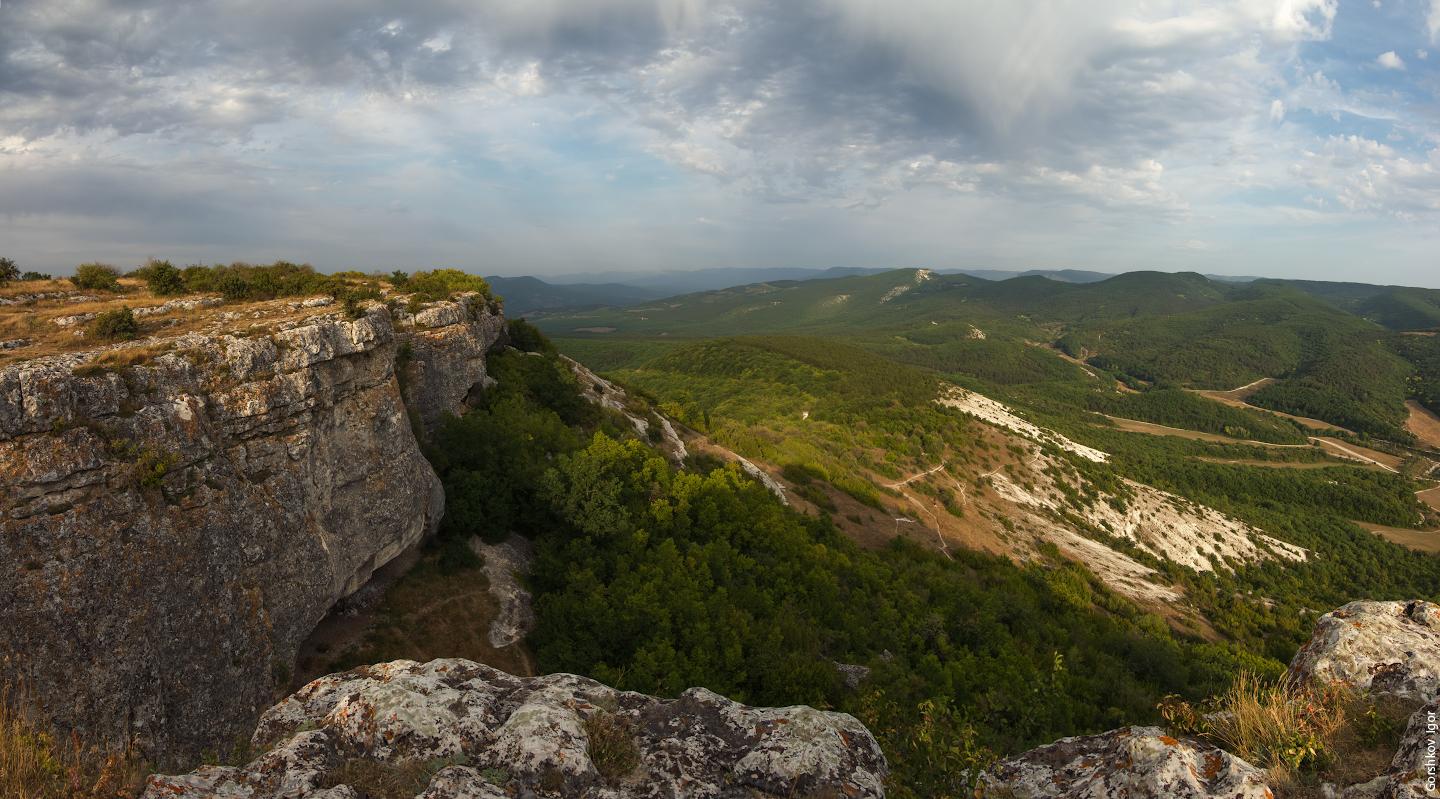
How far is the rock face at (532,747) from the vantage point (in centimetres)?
574

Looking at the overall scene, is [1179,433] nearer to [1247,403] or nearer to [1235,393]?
[1247,403]

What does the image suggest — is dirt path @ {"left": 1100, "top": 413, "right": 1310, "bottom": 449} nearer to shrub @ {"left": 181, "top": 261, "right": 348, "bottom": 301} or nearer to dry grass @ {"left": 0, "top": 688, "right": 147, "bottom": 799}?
shrub @ {"left": 181, "top": 261, "right": 348, "bottom": 301}

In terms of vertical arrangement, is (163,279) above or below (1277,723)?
above

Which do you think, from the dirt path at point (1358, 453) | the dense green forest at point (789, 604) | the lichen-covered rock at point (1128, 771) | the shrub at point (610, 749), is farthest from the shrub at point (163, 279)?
the dirt path at point (1358, 453)

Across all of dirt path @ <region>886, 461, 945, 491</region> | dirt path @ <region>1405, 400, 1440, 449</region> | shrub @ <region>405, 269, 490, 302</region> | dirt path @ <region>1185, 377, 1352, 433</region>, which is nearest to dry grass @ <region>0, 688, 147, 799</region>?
shrub @ <region>405, 269, 490, 302</region>

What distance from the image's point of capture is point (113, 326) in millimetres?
12547

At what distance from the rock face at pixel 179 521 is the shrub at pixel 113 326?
1.55 metres

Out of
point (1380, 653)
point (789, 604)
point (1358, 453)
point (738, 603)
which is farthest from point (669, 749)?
A: point (1358, 453)

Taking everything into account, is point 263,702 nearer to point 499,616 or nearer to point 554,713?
point 499,616

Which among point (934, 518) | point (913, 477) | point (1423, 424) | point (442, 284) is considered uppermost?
point (442, 284)

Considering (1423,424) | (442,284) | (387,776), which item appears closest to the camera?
(387,776)

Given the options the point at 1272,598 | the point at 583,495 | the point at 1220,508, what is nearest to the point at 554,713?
the point at 583,495

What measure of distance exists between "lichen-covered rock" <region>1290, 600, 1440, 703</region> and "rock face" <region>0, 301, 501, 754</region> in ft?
53.4

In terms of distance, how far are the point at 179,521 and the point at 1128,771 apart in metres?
14.5
